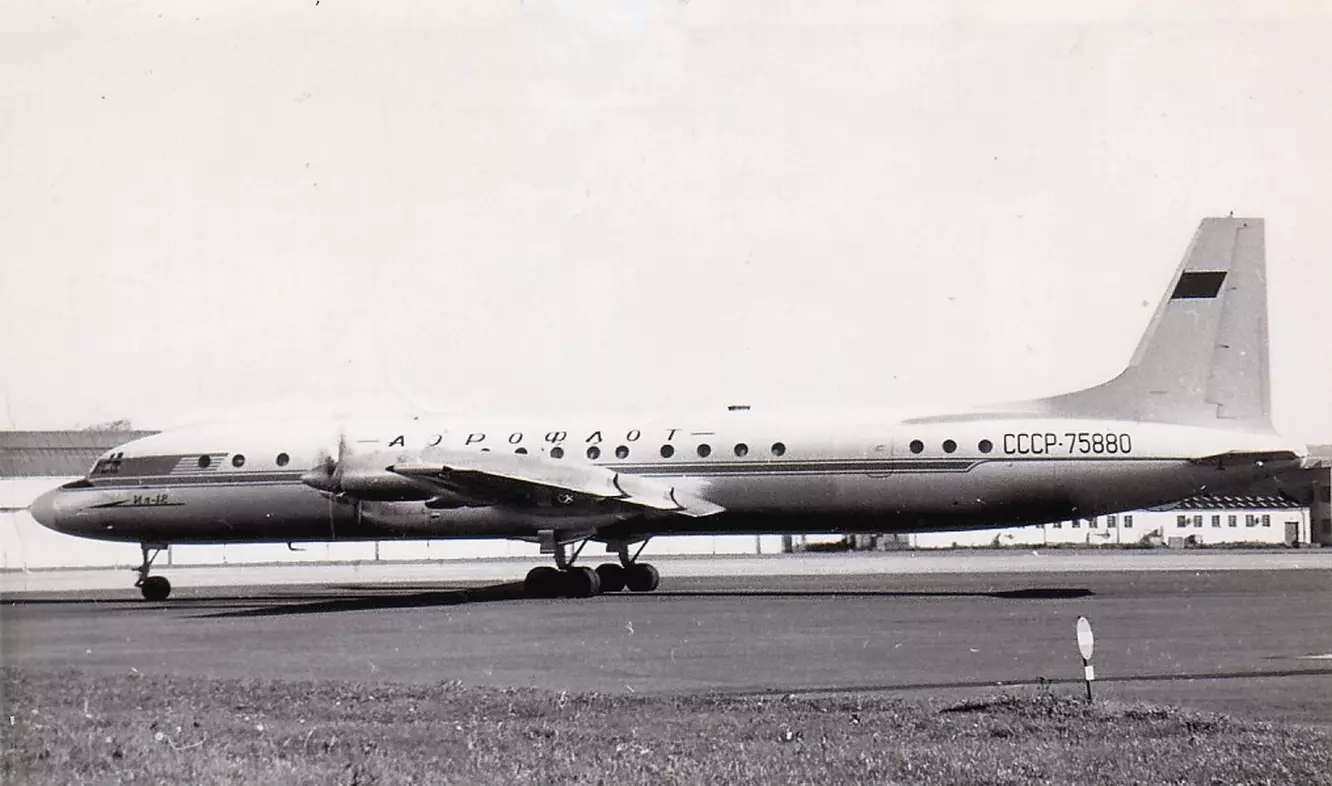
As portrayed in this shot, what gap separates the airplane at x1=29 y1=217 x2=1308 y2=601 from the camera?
2323cm

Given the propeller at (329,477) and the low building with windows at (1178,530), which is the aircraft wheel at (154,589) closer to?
the propeller at (329,477)

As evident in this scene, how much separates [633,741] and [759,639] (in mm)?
6977

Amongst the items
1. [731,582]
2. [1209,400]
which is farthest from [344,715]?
[731,582]

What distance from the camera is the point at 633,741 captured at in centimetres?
961

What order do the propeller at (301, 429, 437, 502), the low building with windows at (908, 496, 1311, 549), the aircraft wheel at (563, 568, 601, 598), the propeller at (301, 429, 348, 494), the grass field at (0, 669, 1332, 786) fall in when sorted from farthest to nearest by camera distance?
the low building with windows at (908, 496, 1311, 549)
the aircraft wheel at (563, 568, 601, 598)
the propeller at (301, 429, 348, 494)
the propeller at (301, 429, 437, 502)
the grass field at (0, 669, 1332, 786)

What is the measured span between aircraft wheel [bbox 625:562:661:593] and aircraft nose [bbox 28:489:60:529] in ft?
40.6

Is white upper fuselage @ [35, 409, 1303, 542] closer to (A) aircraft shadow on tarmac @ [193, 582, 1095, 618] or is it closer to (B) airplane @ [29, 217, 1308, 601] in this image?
(B) airplane @ [29, 217, 1308, 601]

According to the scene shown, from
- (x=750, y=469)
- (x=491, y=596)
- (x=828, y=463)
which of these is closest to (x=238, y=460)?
(x=491, y=596)

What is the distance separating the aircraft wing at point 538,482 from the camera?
2236cm

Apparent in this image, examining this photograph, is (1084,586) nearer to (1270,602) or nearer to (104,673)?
(1270,602)

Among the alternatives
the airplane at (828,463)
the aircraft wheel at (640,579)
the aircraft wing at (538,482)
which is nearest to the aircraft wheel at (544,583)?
the airplane at (828,463)

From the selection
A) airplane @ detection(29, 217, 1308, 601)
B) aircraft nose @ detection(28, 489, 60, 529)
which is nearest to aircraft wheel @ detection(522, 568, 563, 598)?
airplane @ detection(29, 217, 1308, 601)

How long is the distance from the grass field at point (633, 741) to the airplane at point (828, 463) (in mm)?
11249

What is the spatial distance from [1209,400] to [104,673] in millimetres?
18812
